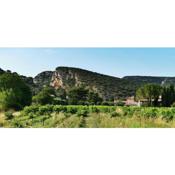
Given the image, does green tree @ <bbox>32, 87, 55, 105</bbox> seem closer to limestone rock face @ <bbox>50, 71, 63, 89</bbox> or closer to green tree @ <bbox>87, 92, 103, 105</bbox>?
limestone rock face @ <bbox>50, 71, 63, 89</bbox>

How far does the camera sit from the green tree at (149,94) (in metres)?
4.55

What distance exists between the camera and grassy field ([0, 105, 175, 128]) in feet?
14.8

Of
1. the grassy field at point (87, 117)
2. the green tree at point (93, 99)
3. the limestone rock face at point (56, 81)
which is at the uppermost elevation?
the limestone rock face at point (56, 81)

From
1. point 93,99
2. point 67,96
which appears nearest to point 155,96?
point 93,99

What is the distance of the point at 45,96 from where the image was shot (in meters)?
4.57

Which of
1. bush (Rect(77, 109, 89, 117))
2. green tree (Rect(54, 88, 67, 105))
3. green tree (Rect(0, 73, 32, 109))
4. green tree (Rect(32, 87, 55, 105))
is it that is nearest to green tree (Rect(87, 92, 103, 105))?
bush (Rect(77, 109, 89, 117))

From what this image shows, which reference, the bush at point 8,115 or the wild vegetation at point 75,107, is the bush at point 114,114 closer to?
the wild vegetation at point 75,107

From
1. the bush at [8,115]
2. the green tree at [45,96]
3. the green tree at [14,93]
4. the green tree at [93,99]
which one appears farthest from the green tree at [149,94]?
the bush at [8,115]

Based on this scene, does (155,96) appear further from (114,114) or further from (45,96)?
(45,96)

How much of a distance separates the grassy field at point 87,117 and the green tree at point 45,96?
52 mm
